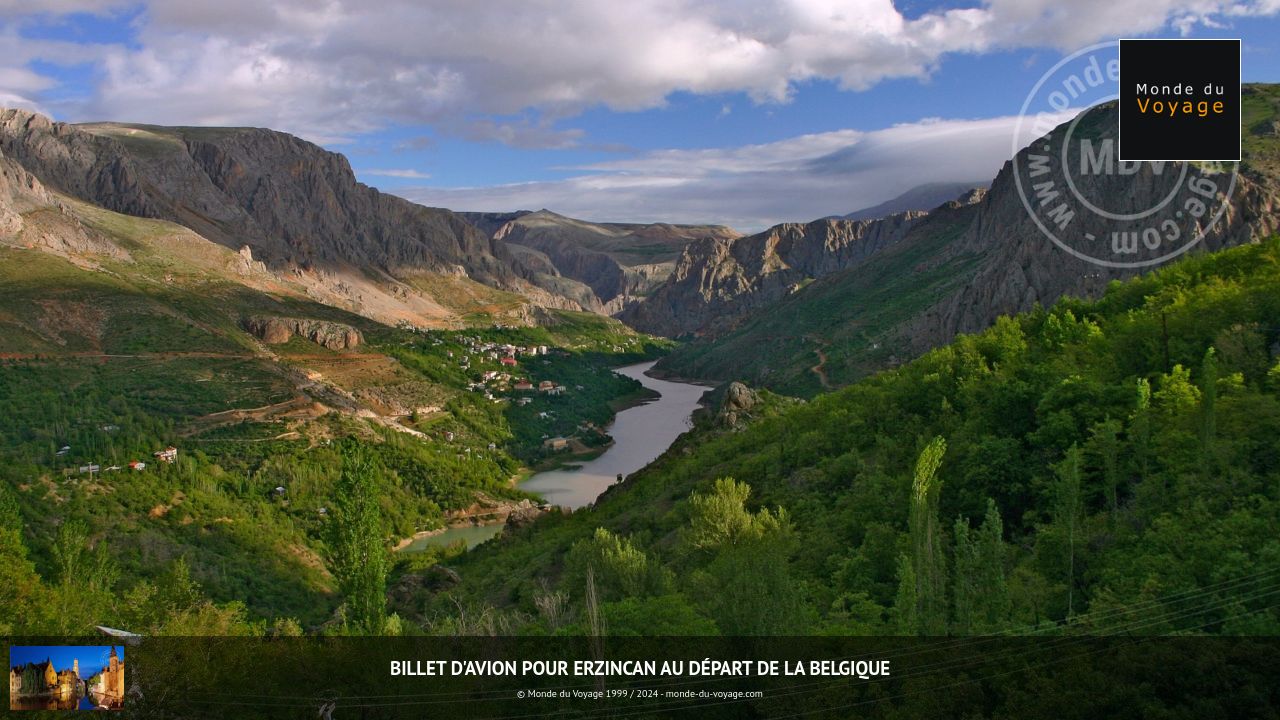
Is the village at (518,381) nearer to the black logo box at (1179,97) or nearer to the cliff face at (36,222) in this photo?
the cliff face at (36,222)

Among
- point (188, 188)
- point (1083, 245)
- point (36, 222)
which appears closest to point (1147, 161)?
point (1083, 245)

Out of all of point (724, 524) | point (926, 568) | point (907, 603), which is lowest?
point (724, 524)

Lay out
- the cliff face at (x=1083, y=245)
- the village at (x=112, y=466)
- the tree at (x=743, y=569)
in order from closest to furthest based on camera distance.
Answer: the tree at (x=743, y=569) → the village at (x=112, y=466) → the cliff face at (x=1083, y=245)

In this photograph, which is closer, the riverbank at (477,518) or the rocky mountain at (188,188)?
the riverbank at (477,518)

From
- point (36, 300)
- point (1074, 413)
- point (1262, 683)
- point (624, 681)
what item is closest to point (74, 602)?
point (624, 681)

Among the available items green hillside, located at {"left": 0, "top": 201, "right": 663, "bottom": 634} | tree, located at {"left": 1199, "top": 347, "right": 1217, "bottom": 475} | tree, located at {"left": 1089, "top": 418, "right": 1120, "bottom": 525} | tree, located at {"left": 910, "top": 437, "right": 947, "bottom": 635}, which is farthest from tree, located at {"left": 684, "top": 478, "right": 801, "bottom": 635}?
green hillside, located at {"left": 0, "top": 201, "right": 663, "bottom": 634}

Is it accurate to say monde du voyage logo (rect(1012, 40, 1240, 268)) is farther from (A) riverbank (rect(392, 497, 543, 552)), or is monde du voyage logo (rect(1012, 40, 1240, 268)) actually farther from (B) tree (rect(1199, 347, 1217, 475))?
(A) riverbank (rect(392, 497, 543, 552))

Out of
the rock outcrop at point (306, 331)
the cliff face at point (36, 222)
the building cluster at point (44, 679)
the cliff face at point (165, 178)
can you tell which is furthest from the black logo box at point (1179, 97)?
the cliff face at point (165, 178)

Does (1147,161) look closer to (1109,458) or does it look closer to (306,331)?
(1109,458)
